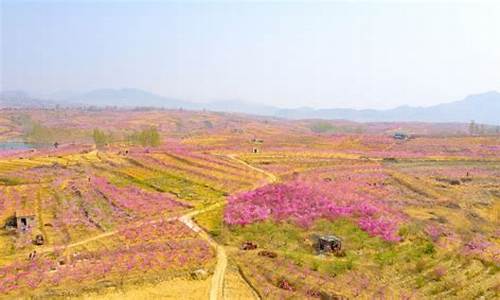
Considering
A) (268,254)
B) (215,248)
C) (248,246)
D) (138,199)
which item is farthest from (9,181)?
(268,254)

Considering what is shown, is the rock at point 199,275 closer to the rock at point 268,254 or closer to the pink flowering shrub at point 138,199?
the rock at point 268,254

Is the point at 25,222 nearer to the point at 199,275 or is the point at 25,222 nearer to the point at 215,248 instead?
the point at 215,248

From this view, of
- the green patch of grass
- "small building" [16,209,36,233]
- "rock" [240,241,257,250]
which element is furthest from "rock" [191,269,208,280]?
the green patch of grass

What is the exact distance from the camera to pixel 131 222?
7181 centimetres

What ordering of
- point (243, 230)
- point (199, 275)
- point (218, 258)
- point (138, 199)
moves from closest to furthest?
point (199, 275) < point (218, 258) < point (243, 230) < point (138, 199)

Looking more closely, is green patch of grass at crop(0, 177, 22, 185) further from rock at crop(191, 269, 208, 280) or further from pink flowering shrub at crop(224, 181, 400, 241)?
rock at crop(191, 269, 208, 280)

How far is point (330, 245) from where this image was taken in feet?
196

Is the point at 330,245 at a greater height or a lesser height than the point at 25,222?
greater

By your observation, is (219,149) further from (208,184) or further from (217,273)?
(217,273)

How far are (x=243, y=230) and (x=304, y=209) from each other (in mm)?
11196

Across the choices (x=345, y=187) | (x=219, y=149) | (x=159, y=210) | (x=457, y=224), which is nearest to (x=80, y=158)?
(x=219, y=149)

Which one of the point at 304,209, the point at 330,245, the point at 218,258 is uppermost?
the point at 304,209

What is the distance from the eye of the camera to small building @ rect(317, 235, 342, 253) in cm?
5956

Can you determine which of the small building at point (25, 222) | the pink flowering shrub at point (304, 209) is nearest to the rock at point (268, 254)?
the pink flowering shrub at point (304, 209)
